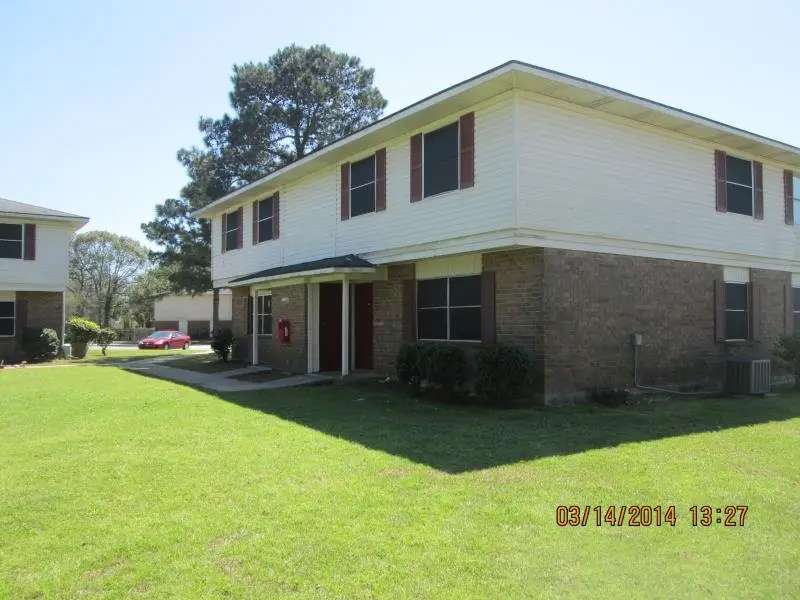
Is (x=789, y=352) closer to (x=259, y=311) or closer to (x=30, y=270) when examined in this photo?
(x=259, y=311)

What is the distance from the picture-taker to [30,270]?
78.2 ft

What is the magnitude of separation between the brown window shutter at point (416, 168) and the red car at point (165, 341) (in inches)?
1193

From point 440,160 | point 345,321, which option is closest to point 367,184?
point 440,160

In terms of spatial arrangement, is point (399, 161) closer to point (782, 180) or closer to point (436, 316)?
point (436, 316)

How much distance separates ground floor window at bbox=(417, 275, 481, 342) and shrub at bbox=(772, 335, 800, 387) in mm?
7218

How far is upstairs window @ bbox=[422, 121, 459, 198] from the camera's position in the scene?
11.5 m

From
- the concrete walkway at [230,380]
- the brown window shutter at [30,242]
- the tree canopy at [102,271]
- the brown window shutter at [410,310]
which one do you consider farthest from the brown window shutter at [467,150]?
the tree canopy at [102,271]

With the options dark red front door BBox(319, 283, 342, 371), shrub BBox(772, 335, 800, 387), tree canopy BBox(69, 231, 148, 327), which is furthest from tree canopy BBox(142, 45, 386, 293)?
tree canopy BBox(69, 231, 148, 327)

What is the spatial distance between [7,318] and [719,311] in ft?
80.6

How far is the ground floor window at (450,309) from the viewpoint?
464 inches

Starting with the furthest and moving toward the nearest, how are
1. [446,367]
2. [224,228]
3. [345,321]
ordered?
1. [224,228]
2. [345,321]
3. [446,367]

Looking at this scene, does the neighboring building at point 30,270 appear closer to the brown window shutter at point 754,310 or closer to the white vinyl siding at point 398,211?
the white vinyl siding at point 398,211

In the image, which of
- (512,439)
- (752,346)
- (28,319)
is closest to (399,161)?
(512,439)

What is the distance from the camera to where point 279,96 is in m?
30.7
